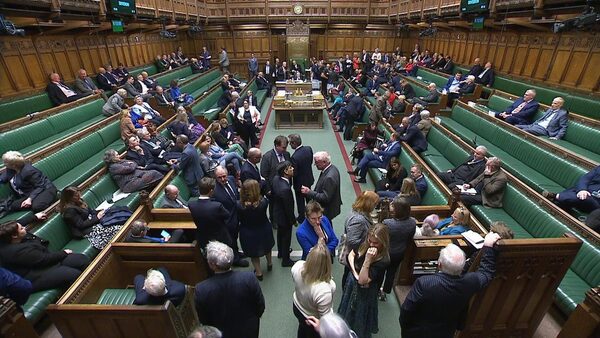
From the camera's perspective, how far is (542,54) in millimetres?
8578

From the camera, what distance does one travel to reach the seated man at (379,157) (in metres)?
5.56

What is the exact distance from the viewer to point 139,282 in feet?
8.12

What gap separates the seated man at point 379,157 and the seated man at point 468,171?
992mm

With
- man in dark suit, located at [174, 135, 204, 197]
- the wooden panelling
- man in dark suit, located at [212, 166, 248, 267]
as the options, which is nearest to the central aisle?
man in dark suit, located at [212, 166, 248, 267]

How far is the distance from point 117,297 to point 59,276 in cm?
65

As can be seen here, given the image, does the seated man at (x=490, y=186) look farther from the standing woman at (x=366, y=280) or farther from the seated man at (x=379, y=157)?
the standing woman at (x=366, y=280)

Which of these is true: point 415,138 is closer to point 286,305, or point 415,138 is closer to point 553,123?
point 553,123

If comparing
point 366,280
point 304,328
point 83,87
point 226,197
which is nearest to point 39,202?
point 226,197

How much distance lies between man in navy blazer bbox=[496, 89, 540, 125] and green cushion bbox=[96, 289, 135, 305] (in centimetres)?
725

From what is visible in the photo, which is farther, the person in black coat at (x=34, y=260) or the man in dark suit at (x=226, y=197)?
the man in dark suit at (x=226, y=197)

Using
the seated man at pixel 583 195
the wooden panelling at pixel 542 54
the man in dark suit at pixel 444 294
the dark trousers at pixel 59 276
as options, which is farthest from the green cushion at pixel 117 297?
the wooden panelling at pixel 542 54

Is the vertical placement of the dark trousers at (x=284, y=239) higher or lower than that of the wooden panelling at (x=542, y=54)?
lower

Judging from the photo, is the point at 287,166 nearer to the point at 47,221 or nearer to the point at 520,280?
the point at 520,280

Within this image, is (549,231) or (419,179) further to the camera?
(419,179)
